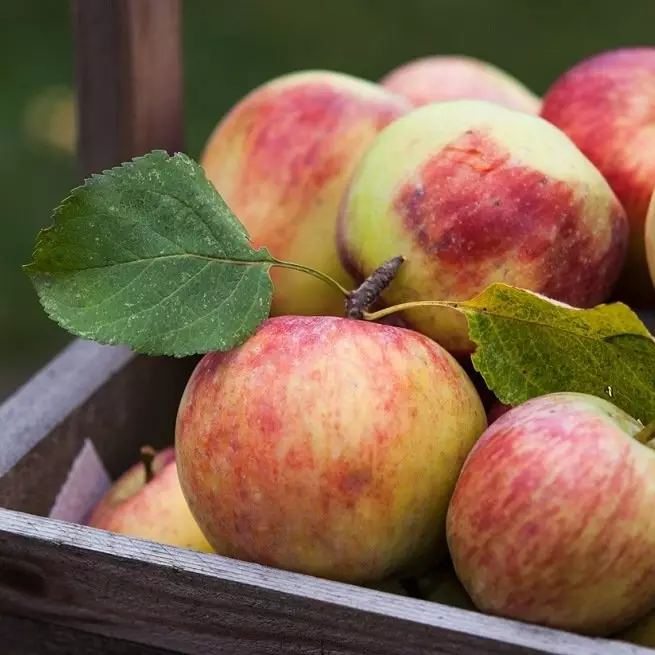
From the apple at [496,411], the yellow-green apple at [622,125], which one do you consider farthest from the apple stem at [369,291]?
the yellow-green apple at [622,125]

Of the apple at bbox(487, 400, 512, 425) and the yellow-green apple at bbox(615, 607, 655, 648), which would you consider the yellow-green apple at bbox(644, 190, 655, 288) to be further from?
the yellow-green apple at bbox(615, 607, 655, 648)

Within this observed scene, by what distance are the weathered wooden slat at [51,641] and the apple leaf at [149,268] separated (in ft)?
0.65

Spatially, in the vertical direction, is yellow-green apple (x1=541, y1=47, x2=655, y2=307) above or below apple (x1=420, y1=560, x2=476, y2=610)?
above

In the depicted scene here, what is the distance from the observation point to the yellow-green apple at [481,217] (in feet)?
2.15

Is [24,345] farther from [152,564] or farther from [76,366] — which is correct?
[152,564]

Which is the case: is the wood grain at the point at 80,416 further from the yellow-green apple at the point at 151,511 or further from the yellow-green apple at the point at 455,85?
the yellow-green apple at the point at 455,85

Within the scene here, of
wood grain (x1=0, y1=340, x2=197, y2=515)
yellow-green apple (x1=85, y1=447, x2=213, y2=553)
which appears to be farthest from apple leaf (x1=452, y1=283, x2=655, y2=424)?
wood grain (x1=0, y1=340, x2=197, y2=515)

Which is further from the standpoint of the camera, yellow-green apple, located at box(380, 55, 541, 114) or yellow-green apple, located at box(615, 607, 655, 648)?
yellow-green apple, located at box(380, 55, 541, 114)

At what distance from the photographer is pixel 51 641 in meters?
0.66

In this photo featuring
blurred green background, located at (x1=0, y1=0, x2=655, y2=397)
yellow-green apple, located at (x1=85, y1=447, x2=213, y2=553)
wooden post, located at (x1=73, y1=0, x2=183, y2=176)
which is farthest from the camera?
blurred green background, located at (x1=0, y1=0, x2=655, y2=397)

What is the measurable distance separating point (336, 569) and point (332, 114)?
1.26 feet

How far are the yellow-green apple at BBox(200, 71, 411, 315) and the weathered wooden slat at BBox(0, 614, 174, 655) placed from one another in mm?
279

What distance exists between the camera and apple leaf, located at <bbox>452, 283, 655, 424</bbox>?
1.91 feet

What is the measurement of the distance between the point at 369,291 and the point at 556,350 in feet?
0.41
